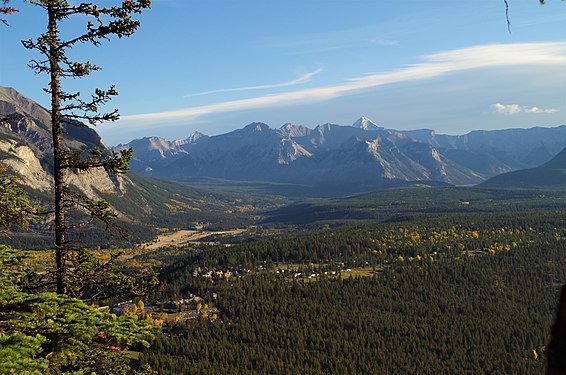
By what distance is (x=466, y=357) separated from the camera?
167 metres

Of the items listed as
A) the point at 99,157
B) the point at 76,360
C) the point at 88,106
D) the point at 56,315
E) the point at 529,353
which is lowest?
the point at 529,353

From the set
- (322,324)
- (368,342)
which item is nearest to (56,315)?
(368,342)

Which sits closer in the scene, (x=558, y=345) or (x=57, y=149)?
(x=558, y=345)

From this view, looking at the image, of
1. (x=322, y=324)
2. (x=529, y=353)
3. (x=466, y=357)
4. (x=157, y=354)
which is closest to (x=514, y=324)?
(x=529, y=353)

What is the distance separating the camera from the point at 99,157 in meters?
32.2

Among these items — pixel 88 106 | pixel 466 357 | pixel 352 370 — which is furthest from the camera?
pixel 466 357

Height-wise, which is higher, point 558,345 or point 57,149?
point 57,149

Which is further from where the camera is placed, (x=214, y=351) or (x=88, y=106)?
(x=214, y=351)

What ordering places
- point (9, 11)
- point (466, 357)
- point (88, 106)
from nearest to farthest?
point (9, 11)
point (88, 106)
point (466, 357)

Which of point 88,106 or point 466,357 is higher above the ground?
point 88,106

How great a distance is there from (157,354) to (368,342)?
254ft

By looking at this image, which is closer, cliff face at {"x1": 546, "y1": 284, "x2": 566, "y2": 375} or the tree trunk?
cliff face at {"x1": 546, "y1": 284, "x2": 566, "y2": 375}

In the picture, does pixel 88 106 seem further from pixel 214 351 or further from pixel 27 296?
pixel 214 351

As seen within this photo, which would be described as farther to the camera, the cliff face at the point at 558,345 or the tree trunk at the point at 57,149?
the tree trunk at the point at 57,149
